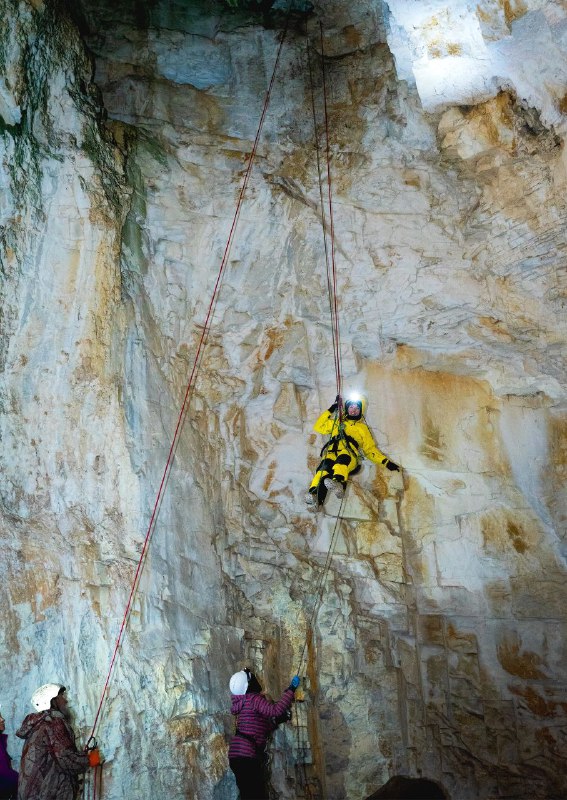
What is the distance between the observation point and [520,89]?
20.4 ft

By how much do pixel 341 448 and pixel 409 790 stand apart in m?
3.83

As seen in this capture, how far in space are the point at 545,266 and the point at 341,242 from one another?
2.22 meters

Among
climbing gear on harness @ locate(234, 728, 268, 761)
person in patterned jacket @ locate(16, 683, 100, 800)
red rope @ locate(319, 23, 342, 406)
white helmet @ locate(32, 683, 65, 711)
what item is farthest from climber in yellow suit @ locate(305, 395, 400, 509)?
person in patterned jacket @ locate(16, 683, 100, 800)

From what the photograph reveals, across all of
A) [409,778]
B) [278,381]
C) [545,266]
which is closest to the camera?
[545,266]

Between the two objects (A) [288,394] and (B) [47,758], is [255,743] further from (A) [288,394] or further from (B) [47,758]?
(A) [288,394]

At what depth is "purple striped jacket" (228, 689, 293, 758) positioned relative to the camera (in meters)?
6.48

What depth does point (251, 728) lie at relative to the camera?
6535 mm

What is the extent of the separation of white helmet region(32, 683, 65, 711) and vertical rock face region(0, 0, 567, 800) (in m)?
0.19

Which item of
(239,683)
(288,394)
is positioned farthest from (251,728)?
(288,394)

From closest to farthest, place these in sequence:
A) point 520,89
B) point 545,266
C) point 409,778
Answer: point 520,89, point 545,266, point 409,778

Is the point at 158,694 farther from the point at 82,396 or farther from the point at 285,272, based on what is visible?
the point at 285,272

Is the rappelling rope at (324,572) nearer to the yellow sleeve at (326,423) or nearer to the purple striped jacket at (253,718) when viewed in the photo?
the yellow sleeve at (326,423)

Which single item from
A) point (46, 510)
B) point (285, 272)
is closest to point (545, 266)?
point (285, 272)

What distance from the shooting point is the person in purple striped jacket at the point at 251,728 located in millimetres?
6445
